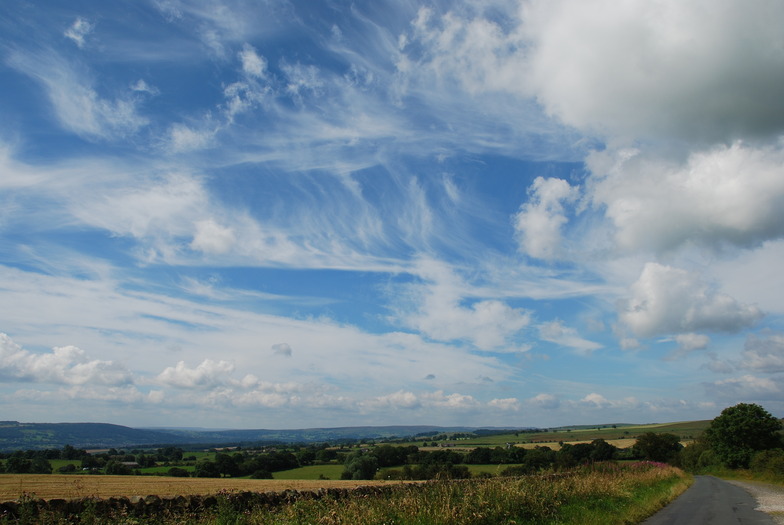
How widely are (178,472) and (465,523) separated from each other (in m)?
53.4

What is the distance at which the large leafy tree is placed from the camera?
59.1 m

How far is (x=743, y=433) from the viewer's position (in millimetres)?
60281

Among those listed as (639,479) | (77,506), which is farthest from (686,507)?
(77,506)

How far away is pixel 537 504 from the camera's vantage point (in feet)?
45.7

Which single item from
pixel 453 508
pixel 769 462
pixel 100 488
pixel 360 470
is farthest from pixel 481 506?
pixel 769 462

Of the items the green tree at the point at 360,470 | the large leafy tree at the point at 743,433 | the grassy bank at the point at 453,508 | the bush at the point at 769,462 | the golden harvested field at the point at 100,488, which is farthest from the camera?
the large leafy tree at the point at 743,433

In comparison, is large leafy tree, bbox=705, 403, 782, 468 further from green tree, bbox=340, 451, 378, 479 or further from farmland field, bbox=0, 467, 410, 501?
farmland field, bbox=0, 467, 410, 501

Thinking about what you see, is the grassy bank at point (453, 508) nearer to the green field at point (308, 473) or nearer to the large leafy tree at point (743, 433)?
the green field at point (308, 473)

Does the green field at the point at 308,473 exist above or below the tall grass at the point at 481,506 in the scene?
below

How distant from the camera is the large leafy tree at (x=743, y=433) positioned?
5909cm

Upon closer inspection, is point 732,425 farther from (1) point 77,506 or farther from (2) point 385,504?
(1) point 77,506

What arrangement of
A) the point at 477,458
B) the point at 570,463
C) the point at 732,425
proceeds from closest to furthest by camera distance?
the point at 570,463, the point at 732,425, the point at 477,458

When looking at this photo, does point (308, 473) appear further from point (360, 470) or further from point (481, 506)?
point (481, 506)

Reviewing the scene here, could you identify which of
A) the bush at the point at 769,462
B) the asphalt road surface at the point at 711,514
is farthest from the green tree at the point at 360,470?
the bush at the point at 769,462
